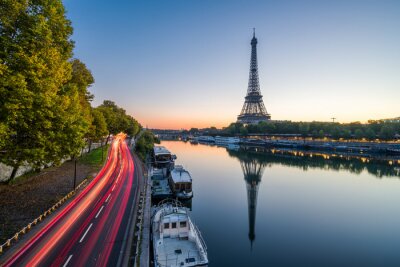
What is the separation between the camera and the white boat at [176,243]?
17.5m

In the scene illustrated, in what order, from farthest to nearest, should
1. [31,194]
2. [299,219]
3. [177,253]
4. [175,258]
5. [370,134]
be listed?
[370,134] < [299,219] < [31,194] < [177,253] < [175,258]

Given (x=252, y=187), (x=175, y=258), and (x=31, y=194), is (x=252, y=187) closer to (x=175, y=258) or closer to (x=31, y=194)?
(x=175, y=258)

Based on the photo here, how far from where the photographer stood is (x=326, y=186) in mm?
51219

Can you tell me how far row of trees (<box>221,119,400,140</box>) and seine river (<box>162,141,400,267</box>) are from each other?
78.5 meters

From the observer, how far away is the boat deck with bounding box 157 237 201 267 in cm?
1733

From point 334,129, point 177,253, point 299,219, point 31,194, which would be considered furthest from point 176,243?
point 334,129

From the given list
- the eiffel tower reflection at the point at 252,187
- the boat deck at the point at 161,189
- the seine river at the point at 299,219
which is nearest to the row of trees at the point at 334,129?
the seine river at the point at 299,219

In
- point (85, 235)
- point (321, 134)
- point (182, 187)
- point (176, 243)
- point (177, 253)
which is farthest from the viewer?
point (321, 134)

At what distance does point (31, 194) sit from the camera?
90.9 ft

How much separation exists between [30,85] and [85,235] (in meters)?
12.9

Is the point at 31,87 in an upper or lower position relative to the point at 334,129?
upper

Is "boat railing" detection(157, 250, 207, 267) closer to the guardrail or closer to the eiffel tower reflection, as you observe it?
the eiffel tower reflection

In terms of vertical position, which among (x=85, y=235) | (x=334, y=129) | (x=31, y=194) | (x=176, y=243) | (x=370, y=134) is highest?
(x=334, y=129)

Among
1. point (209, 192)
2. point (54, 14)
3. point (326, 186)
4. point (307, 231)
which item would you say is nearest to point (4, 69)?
point (54, 14)
